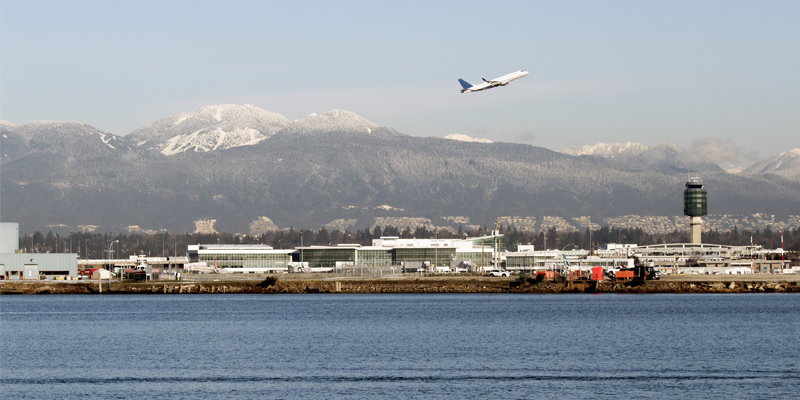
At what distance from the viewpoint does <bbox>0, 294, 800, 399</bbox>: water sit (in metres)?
67.2

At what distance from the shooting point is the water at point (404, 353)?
6719 cm

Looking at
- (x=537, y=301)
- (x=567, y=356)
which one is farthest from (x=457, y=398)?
(x=537, y=301)

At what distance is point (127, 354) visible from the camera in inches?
3474

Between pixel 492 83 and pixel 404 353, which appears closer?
pixel 404 353

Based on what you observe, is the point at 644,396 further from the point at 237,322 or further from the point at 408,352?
the point at 237,322

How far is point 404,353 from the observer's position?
8731 cm

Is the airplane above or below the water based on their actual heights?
above

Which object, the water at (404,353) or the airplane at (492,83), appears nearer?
the water at (404,353)

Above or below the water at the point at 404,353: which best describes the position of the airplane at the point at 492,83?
above

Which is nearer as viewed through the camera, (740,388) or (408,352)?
(740,388)

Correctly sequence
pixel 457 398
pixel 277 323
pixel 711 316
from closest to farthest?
pixel 457 398, pixel 277 323, pixel 711 316

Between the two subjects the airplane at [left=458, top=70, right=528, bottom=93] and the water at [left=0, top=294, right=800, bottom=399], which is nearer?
the water at [left=0, top=294, right=800, bottom=399]

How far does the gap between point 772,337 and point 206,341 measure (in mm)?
58199

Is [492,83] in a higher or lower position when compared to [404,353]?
higher
